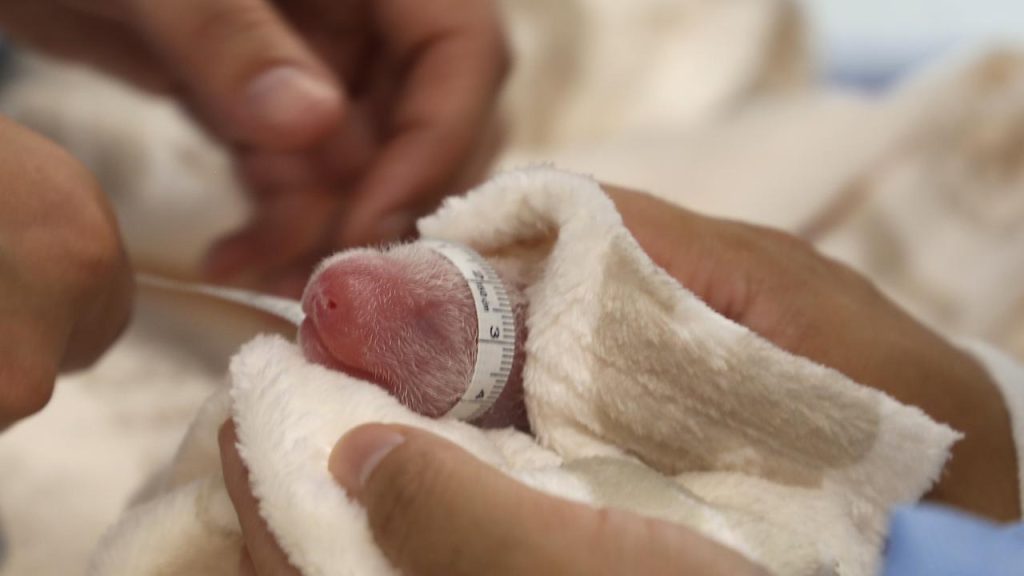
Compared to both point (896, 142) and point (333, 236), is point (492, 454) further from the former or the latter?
point (896, 142)

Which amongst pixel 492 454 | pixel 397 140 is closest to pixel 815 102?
pixel 397 140

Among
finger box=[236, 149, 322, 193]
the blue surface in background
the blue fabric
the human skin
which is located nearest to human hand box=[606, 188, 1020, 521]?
the human skin

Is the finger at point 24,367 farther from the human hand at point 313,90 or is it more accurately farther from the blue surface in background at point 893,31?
the blue surface in background at point 893,31

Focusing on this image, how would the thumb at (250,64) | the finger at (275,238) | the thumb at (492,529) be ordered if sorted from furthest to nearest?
the finger at (275,238)
the thumb at (250,64)
the thumb at (492,529)

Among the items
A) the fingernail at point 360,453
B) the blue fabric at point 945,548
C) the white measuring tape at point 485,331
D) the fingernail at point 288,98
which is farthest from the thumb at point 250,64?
the blue fabric at point 945,548

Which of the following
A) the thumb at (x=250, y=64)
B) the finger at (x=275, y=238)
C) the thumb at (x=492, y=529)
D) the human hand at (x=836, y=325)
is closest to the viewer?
the thumb at (x=492, y=529)

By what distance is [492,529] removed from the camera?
35cm

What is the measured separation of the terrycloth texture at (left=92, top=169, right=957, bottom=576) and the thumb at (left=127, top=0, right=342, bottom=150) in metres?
0.25

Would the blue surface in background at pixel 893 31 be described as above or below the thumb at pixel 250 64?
above

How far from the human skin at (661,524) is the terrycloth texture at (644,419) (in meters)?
0.04

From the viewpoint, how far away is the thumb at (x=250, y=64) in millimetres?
651

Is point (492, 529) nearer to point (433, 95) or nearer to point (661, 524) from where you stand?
point (661, 524)

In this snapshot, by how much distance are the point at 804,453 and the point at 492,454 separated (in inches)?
6.0

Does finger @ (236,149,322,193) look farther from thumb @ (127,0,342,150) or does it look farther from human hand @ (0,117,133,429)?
human hand @ (0,117,133,429)
